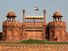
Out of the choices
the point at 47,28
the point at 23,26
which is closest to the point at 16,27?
the point at 23,26

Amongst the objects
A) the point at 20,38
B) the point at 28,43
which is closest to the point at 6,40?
the point at 20,38

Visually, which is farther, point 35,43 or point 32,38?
point 32,38

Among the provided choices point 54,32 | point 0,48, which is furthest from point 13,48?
point 54,32

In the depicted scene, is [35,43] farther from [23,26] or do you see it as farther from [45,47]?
[23,26]

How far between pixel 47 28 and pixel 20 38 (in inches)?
235

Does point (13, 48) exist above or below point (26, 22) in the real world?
below

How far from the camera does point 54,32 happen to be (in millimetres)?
66062

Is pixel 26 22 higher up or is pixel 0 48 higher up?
pixel 26 22

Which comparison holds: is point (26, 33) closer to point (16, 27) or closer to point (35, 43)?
point (16, 27)

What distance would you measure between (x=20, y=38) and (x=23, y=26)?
8.09ft

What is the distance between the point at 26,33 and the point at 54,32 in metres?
5.62

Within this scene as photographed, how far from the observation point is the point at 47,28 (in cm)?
6812

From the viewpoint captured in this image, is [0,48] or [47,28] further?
[47,28]

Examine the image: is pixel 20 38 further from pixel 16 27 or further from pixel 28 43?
pixel 28 43
